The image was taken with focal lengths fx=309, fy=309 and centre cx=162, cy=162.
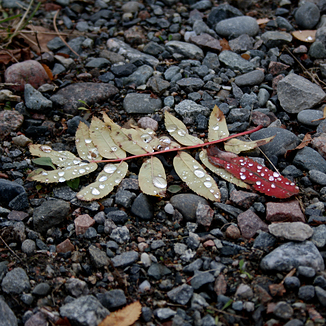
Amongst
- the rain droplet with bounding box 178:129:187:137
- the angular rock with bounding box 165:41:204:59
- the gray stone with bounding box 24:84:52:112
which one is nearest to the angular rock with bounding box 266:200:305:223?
the rain droplet with bounding box 178:129:187:137

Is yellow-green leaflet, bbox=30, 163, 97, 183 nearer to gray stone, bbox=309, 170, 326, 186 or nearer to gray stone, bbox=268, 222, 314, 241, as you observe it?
gray stone, bbox=268, 222, 314, 241

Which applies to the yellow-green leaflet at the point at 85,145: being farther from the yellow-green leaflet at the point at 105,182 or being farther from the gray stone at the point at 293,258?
the gray stone at the point at 293,258

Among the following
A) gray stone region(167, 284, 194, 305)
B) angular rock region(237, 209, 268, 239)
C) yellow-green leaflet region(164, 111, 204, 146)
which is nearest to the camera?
gray stone region(167, 284, 194, 305)

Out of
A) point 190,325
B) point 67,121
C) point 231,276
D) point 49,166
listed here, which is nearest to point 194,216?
point 231,276

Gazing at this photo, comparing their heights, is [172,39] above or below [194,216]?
above

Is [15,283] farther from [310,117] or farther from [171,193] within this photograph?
[310,117]

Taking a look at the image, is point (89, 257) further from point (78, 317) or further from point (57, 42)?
point (57, 42)
